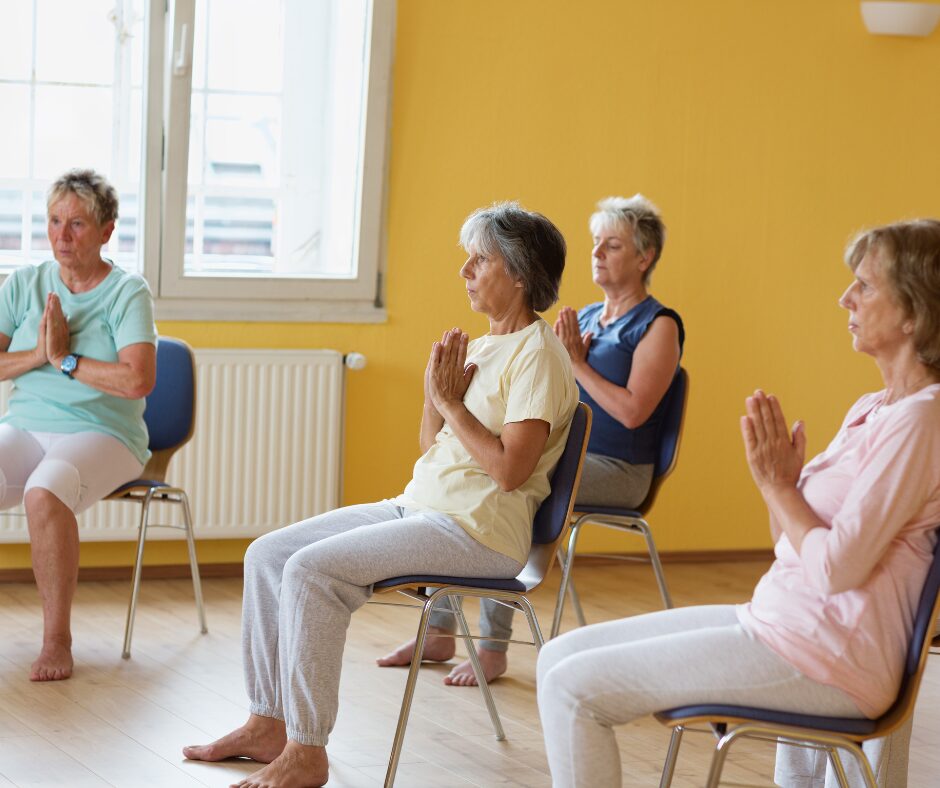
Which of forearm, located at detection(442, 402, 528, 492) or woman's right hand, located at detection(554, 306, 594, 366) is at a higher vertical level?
woman's right hand, located at detection(554, 306, 594, 366)

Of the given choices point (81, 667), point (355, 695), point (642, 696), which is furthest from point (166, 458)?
point (642, 696)

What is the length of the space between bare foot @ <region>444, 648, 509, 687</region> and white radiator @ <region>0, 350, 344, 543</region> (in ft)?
4.02

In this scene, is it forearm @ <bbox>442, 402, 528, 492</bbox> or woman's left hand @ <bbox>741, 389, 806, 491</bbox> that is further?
forearm @ <bbox>442, 402, 528, 492</bbox>

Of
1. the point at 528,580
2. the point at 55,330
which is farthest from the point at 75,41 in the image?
the point at 528,580

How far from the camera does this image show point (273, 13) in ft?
14.6

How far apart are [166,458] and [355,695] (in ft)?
3.08

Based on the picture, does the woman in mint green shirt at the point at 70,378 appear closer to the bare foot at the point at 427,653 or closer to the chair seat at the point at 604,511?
the bare foot at the point at 427,653

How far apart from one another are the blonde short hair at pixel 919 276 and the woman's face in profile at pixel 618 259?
1.75 metres

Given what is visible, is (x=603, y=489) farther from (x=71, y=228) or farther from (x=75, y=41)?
(x=75, y=41)

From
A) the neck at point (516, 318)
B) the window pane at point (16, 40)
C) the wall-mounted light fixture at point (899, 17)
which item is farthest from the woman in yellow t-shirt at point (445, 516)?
the wall-mounted light fixture at point (899, 17)

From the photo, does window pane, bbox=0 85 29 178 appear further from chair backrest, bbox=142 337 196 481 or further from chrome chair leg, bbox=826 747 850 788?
chrome chair leg, bbox=826 747 850 788

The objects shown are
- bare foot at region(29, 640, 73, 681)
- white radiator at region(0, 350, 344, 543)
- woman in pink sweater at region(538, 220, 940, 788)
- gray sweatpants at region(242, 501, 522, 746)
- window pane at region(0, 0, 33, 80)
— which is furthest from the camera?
white radiator at region(0, 350, 344, 543)

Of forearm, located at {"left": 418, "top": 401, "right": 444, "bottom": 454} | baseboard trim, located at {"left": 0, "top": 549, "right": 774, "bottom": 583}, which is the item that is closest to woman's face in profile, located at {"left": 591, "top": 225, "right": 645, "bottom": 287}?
baseboard trim, located at {"left": 0, "top": 549, "right": 774, "bottom": 583}

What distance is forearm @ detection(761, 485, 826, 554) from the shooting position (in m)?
1.87
